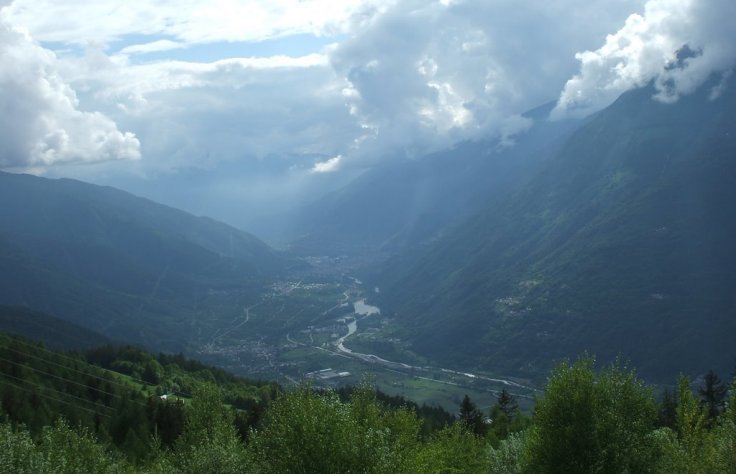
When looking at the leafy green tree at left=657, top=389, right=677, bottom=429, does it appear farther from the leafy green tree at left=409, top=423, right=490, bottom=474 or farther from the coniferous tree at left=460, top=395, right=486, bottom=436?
the leafy green tree at left=409, top=423, right=490, bottom=474

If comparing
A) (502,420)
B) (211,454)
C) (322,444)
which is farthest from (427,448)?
(502,420)

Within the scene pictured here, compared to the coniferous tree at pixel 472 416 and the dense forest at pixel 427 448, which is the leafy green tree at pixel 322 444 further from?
the coniferous tree at pixel 472 416

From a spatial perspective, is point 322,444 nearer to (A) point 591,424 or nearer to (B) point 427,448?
(A) point 591,424

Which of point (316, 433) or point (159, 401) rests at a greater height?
point (316, 433)

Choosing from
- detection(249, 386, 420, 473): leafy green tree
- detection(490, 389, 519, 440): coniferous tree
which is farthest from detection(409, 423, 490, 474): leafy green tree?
detection(490, 389, 519, 440): coniferous tree

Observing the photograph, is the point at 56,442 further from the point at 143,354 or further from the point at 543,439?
the point at 143,354

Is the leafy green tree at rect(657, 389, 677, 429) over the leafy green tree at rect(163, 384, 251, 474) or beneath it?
over

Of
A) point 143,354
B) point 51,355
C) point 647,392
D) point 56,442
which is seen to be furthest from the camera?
point 143,354

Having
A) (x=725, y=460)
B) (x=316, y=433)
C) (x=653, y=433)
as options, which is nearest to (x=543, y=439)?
(x=653, y=433)
